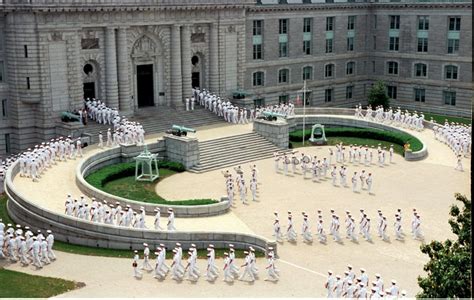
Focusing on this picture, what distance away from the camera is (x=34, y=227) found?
117 feet

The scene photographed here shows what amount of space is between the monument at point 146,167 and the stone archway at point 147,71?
1481cm

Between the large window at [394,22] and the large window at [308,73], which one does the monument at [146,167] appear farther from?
the large window at [394,22]

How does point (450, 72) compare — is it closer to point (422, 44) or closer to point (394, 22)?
point (422, 44)

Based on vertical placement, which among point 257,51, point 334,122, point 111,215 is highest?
point 257,51

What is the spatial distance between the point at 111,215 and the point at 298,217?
10405 mm

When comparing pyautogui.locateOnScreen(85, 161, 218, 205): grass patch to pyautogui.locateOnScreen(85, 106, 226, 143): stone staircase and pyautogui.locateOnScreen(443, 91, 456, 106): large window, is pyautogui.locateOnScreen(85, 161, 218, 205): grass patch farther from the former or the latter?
pyautogui.locateOnScreen(443, 91, 456, 106): large window

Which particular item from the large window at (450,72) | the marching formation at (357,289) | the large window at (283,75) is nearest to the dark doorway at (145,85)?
the large window at (283,75)

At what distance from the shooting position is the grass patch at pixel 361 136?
56750 millimetres

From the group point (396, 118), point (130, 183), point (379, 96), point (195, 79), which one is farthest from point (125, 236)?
point (379, 96)

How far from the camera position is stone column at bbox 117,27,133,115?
188ft

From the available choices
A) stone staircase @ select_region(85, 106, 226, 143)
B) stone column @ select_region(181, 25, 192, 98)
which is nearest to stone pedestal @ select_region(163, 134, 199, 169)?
stone staircase @ select_region(85, 106, 226, 143)

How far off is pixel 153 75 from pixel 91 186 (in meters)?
23.5

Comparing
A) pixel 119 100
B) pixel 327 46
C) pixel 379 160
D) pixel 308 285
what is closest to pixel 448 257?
pixel 308 285

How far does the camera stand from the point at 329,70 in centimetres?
7631
